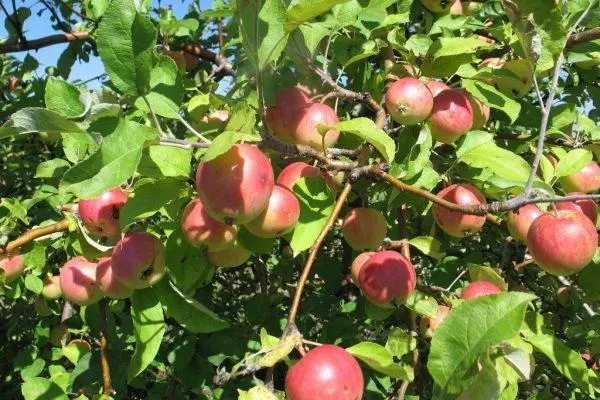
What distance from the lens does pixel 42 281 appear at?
2.05 m

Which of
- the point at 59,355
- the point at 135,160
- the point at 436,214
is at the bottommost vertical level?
the point at 59,355

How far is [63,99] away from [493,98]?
0.95m

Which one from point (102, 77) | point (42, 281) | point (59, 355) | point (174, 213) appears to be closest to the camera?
point (174, 213)

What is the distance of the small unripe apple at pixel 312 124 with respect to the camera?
3.79 feet

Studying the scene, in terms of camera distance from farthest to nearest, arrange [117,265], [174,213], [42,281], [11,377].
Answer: [11,377], [42,281], [174,213], [117,265]

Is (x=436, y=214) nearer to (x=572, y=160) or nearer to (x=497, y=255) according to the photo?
(x=572, y=160)

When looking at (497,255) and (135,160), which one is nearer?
(135,160)

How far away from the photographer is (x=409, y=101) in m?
1.27

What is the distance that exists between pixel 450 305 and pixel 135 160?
0.82m

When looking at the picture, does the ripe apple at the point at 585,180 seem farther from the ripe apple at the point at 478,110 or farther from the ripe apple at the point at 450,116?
the ripe apple at the point at 450,116

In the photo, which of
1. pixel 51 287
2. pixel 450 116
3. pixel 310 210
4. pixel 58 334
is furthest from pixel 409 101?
pixel 58 334

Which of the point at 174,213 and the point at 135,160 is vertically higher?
the point at 135,160

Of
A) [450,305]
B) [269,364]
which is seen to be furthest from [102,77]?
[269,364]

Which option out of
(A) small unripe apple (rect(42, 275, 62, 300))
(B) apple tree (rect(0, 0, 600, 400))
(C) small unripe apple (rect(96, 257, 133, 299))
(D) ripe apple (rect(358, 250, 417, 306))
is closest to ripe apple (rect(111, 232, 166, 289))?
(B) apple tree (rect(0, 0, 600, 400))
